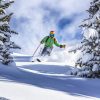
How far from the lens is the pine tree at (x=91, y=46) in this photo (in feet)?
55.0

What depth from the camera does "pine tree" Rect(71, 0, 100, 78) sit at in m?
16.8

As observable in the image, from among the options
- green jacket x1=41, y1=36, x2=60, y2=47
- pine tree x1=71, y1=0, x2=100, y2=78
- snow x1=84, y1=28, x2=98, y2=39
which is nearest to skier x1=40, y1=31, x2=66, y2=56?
green jacket x1=41, y1=36, x2=60, y2=47

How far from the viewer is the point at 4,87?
10883 millimetres

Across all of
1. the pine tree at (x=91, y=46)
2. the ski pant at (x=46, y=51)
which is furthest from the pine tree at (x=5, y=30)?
the ski pant at (x=46, y=51)

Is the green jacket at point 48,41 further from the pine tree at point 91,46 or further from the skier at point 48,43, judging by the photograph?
the pine tree at point 91,46

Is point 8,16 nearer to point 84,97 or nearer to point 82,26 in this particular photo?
point 82,26

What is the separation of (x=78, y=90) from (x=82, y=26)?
209 inches

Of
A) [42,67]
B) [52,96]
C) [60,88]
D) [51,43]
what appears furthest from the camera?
[51,43]

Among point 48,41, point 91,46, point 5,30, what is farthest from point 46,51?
point 5,30

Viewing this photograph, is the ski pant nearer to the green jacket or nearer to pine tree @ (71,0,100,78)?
the green jacket

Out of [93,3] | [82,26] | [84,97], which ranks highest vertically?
[93,3]

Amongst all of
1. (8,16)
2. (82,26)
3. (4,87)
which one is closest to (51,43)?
(82,26)

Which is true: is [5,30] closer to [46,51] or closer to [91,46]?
[91,46]

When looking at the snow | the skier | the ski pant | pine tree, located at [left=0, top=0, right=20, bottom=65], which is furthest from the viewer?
the skier
